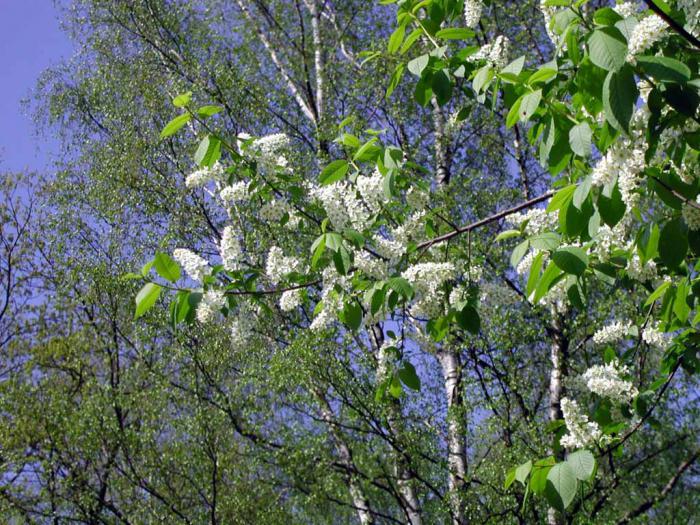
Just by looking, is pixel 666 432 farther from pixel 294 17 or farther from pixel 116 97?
pixel 116 97

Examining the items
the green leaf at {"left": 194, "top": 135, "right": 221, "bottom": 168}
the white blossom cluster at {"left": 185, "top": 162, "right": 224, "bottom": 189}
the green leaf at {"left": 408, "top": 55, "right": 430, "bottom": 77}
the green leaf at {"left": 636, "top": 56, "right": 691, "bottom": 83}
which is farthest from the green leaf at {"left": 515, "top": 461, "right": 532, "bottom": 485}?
the white blossom cluster at {"left": 185, "top": 162, "right": 224, "bottom": 189}

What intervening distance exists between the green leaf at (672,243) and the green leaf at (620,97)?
0.56m

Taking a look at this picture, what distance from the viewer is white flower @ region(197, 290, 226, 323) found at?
3.23m

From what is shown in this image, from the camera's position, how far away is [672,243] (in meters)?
2.26

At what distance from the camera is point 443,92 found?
9.39 feet

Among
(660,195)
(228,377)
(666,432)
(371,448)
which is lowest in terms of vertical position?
(660,195)

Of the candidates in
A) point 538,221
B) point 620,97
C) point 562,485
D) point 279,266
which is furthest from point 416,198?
point 620,97

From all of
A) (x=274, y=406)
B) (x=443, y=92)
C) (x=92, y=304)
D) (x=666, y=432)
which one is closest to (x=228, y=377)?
(x=274, y=406)

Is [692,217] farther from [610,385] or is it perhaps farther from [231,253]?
[231,253]

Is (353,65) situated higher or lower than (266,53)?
lower

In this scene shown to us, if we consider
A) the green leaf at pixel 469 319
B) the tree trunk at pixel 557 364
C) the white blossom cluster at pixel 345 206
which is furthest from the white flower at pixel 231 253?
the tree trunk at pixel 557 364

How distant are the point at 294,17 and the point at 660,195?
11.4m

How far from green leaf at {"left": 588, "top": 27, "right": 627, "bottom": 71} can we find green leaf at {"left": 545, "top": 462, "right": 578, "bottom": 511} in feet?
3.41

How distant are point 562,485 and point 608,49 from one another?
3.56 ft
